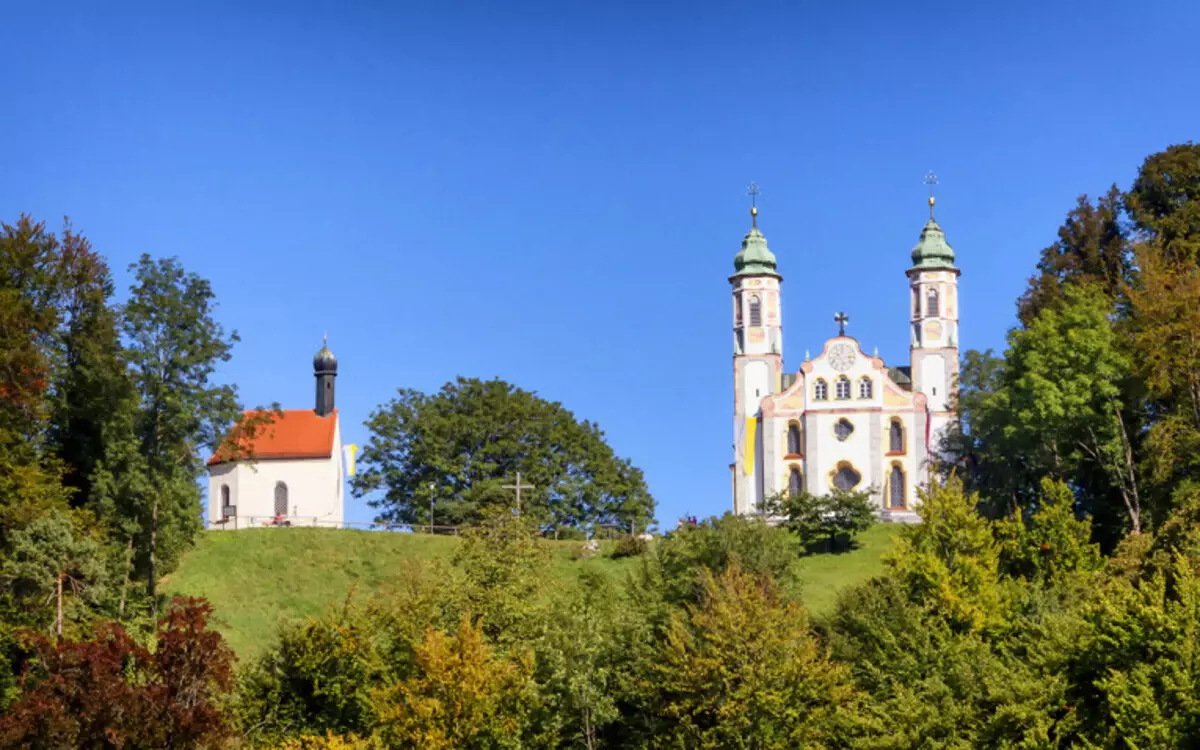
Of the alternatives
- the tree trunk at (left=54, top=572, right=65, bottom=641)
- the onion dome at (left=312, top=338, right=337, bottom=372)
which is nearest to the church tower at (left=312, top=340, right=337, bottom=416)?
the onion dome at (left=312, top=338, right=337, bottom=372)

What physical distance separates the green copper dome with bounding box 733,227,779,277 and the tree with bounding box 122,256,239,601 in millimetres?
46488

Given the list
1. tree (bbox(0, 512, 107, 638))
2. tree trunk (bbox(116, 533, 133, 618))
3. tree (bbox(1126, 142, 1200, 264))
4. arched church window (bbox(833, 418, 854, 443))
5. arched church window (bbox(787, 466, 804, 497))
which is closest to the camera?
tree (bbox(0, 512, 107, 638))

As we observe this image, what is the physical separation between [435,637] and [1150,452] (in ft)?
81.1

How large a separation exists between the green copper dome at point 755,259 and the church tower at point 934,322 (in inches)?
281

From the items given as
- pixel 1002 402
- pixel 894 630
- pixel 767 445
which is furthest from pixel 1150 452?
pixel 767 445

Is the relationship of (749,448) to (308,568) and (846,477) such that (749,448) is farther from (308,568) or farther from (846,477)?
(308,568)

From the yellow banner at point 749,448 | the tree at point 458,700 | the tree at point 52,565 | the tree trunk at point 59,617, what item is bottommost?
the tree at point 458,700

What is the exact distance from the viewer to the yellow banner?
95000 millimetres

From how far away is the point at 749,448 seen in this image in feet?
314

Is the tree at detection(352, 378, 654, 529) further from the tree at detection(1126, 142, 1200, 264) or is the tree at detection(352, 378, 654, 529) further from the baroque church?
the tree at detection(1126, 142, 1200, 264)

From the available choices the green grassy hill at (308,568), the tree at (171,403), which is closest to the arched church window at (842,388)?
the green grassy hill at (308,568)

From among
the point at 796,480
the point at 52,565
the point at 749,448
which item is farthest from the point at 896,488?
the point at 52,565

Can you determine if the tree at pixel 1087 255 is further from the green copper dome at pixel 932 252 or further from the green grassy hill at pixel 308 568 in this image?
the green copper dome at pixel 932 252

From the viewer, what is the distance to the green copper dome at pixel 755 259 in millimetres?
99812
